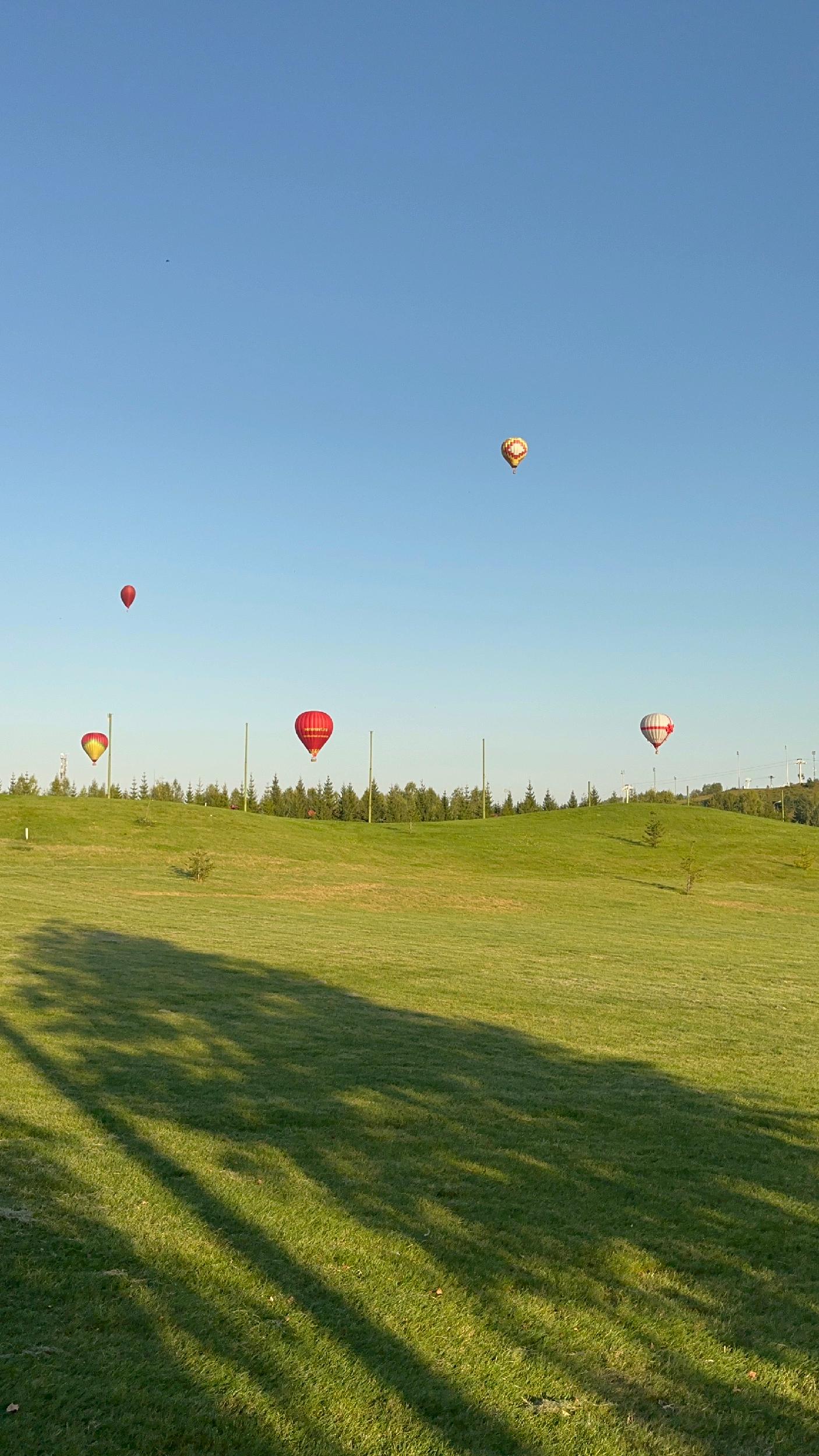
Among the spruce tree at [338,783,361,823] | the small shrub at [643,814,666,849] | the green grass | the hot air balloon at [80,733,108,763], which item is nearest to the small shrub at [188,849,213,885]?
the green grass

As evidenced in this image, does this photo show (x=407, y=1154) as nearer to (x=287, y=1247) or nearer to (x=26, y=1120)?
(x=287, y=1247)

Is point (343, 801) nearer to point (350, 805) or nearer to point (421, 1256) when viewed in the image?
point (350, 805)

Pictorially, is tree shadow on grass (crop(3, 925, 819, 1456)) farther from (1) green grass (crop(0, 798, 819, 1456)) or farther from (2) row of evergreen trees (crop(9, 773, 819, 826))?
(2) row of evergreen trees (crop(9, 773, 819, 826))

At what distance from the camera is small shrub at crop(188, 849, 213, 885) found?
39656mm

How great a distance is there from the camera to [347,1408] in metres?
4.45

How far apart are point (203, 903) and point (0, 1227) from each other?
25543mm

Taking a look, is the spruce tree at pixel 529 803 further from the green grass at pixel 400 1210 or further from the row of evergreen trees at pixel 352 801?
the green grass at pixel 400 1210

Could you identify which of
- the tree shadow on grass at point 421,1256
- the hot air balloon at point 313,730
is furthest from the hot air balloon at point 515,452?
the tree shadow on grass at point 421,1256

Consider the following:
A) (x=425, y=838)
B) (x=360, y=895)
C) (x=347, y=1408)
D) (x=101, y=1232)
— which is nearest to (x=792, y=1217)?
(x=347, y=1408)

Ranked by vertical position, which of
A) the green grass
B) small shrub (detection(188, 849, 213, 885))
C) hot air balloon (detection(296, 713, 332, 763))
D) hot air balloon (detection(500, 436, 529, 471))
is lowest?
the green grass

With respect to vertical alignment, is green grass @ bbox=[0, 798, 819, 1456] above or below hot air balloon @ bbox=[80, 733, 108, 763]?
below

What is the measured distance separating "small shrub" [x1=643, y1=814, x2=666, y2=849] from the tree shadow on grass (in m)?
52.9

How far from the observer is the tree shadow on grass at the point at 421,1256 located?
4.44m

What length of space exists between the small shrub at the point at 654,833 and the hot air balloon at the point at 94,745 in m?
44.3
